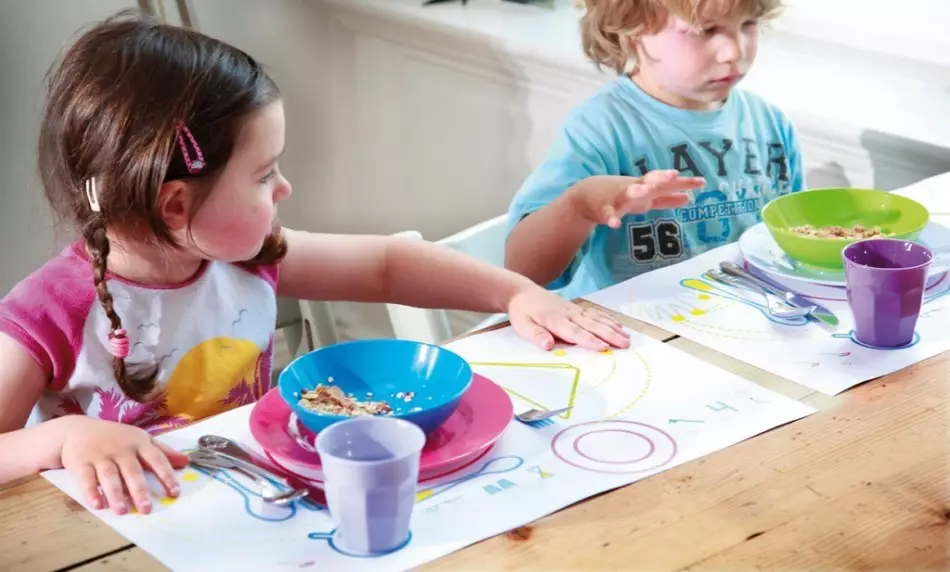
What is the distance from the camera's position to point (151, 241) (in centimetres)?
126

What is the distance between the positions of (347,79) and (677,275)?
5.05ft

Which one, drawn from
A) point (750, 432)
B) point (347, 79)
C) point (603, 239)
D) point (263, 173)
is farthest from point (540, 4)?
point (750, 432)

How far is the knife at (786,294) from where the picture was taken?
50.9 inches

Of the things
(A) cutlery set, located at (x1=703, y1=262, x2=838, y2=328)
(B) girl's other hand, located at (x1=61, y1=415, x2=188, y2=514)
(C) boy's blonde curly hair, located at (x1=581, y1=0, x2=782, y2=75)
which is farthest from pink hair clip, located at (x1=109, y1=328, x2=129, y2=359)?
(C) boy's blonde curly hair, located at (x1=581, y1=0, x2=782, y2=75)

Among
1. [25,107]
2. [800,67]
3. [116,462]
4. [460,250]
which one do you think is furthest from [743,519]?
[25,107]

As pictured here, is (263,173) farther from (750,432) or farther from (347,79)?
(347,79)

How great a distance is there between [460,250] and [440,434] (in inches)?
25.7

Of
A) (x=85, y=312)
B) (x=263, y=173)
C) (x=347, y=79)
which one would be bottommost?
(x=347, y=79)

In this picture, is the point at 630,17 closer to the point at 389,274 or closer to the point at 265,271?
the point at 389,274

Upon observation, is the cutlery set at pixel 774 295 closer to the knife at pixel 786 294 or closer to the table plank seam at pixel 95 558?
the knife at pixel 786 294

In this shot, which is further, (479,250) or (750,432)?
(479,250)

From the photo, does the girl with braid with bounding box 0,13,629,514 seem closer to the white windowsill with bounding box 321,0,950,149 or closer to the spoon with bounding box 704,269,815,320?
the spoon with bounding box 704,269,815,320

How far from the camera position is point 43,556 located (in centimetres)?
86

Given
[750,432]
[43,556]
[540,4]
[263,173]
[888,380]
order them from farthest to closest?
[540,4]
[263,173]
[888,380]
[750,432]
[43,556]
